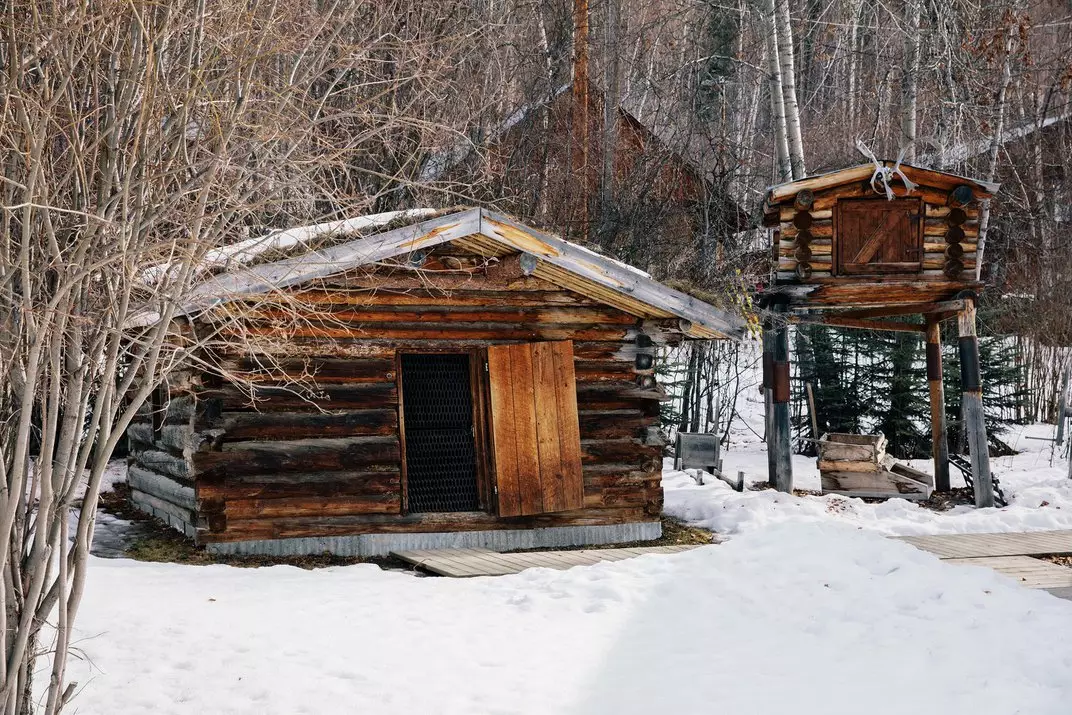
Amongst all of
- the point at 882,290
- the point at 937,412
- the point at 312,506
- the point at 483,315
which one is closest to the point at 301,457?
the point at 312,506

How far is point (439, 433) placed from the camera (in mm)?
10836

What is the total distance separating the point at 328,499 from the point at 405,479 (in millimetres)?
789

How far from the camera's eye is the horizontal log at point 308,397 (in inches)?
384

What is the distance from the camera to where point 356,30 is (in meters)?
16.7

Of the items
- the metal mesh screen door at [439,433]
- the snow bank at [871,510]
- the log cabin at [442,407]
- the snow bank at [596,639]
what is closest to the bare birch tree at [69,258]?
the snow bank at [596,639]

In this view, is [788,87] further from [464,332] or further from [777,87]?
[464,332]

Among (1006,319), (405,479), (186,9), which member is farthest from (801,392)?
(186,9)

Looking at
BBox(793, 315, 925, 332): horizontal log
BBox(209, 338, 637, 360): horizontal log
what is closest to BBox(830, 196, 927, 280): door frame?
BBox(793, 315, 925, 332): horizontal log

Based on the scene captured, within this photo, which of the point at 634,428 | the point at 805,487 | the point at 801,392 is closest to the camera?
the point at 634,428

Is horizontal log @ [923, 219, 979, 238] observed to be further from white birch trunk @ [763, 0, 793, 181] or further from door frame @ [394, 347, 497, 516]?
door frame @ [394, 347, 497, 516]

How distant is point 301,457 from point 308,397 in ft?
1.92

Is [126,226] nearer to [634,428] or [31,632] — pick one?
[31,632]

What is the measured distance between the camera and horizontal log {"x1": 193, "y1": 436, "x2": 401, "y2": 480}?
9.72 metres

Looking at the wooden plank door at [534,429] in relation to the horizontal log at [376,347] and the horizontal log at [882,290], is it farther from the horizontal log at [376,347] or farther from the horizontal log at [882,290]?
the horizontal log at [882,290]
